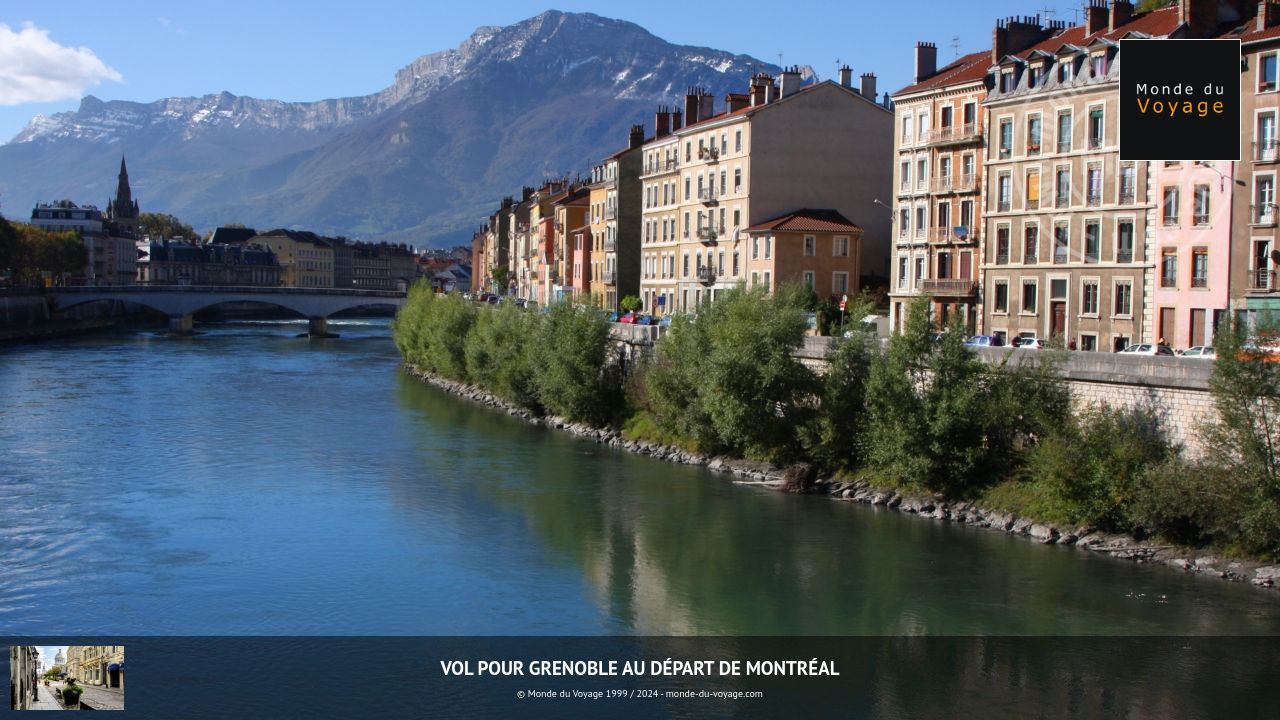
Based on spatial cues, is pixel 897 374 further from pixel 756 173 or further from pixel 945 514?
pixel 756 173

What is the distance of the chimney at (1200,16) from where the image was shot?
3834 centimetres

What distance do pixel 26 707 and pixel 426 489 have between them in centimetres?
1604

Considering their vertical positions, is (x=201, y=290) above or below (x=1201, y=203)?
below

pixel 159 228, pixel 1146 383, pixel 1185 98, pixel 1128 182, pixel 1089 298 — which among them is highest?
pixel 159 228

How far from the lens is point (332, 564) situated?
2650 centimetres

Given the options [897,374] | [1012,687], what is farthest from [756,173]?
[1012,687]

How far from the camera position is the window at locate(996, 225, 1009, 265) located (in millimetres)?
45000

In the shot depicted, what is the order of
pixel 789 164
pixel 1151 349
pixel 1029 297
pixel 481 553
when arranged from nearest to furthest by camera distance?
Result: 1. pixel 481 553
2. pixel 1151 349
3. pixel 1029 297
4. pixel 789 164

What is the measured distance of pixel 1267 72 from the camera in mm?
35562

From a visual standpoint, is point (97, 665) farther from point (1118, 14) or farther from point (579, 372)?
point (1118, 14)

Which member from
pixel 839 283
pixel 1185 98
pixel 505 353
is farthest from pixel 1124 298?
pixel 505 353

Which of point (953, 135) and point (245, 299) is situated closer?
point (953, 135)

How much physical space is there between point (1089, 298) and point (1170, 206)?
4.41m

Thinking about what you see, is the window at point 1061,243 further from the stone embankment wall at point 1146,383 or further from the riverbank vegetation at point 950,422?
the stone embankment wall at point 1146,383
